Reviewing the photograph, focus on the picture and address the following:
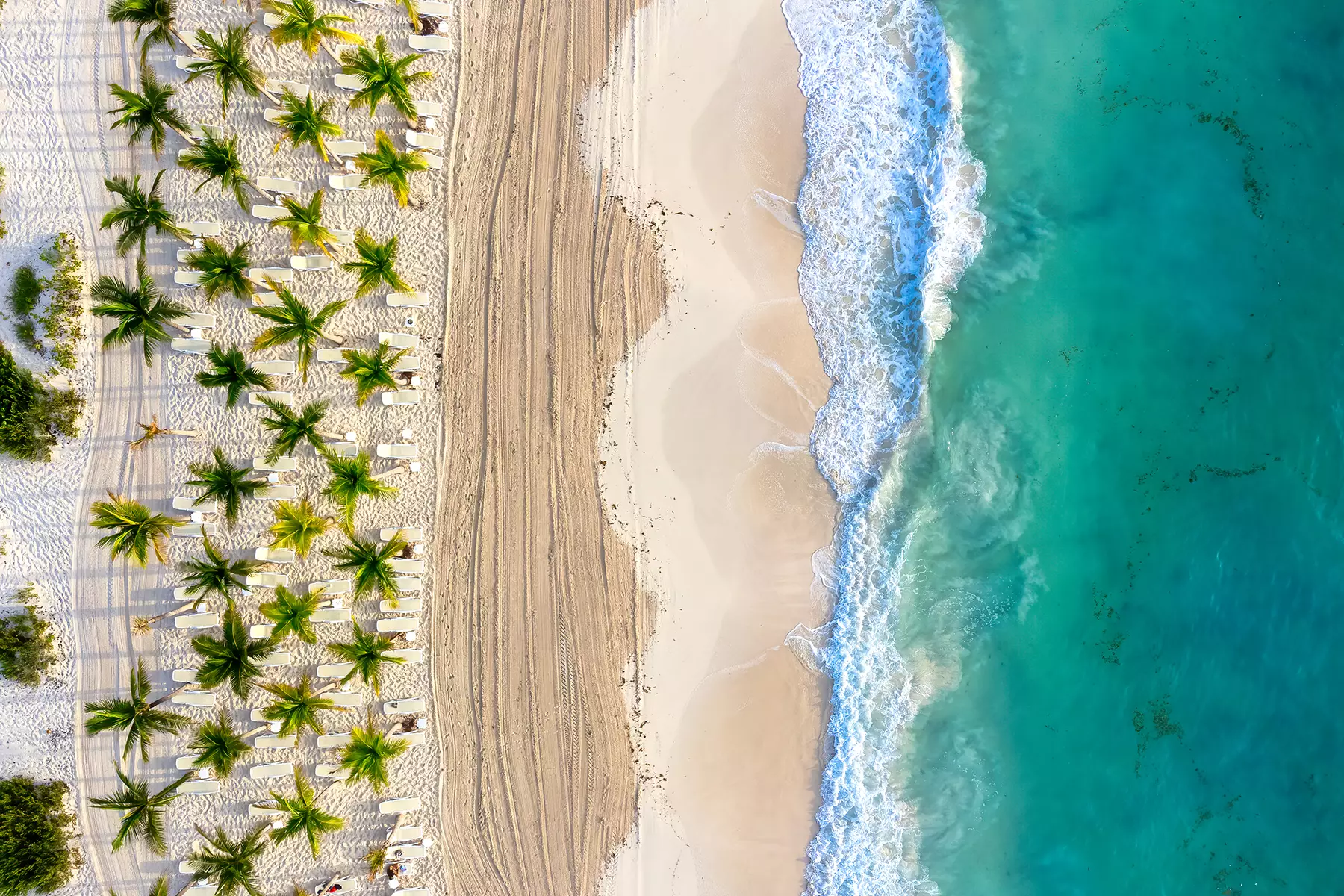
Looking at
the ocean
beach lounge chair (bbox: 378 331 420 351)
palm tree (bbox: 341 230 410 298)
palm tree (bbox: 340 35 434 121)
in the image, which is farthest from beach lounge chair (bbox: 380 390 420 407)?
the ocean

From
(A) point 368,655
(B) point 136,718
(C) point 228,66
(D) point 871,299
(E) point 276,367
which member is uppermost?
(C) point 228,66

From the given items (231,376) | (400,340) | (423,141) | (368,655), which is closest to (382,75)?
(423,141)

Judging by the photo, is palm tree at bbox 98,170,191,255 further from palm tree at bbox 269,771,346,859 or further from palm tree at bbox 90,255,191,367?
palm tree at bbox 269,771,346,859

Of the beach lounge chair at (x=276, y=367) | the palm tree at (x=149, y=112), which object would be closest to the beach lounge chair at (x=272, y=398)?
the beach lounge chair at (x=276, y=367)

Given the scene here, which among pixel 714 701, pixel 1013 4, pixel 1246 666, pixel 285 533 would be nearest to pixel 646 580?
pixel 714 701

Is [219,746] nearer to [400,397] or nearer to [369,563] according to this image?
[369,563]

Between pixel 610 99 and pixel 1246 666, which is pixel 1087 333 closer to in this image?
pixel 1246 666
